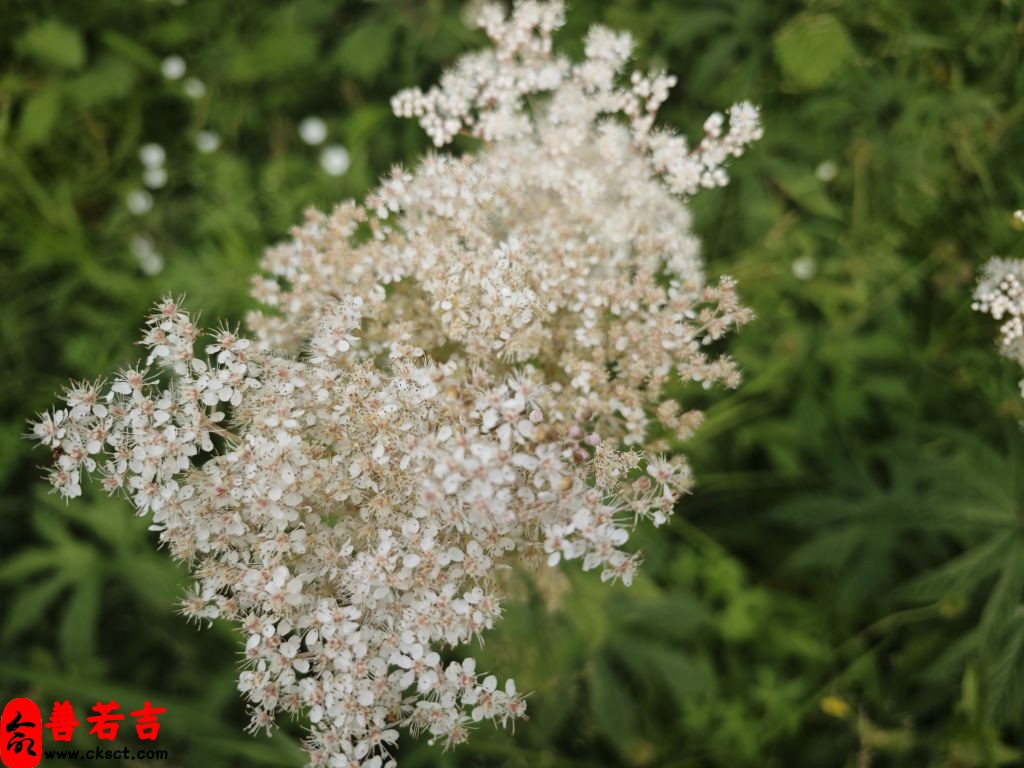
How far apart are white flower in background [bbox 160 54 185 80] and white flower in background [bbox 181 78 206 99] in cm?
6

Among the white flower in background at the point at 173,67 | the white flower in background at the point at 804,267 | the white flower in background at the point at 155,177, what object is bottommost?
the white flower in background at the point at 804,267

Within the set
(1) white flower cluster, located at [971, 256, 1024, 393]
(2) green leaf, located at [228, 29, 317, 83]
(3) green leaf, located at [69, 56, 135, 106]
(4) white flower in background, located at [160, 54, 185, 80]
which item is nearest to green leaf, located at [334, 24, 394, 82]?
(2) green leaf, located at [228, 29, 317, 83]

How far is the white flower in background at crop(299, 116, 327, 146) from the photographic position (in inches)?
155

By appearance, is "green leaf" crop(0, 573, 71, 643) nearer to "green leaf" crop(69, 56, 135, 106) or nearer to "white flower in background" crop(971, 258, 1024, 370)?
"green leaf" crop(69, 56, 135, 106)

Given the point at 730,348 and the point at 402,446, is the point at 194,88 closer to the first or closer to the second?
the point at 730,348

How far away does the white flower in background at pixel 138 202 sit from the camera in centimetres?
414

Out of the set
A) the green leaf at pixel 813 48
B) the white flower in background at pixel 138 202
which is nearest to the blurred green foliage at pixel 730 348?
the green leaf at pixel 813 48

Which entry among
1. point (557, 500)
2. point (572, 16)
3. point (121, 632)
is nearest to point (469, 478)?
point (557, 500)

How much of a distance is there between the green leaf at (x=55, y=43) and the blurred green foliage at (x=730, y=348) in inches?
0.8

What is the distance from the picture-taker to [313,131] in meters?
3.94

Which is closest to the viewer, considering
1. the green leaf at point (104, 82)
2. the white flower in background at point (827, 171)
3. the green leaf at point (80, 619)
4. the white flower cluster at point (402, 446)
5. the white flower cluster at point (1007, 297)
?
the white flower cluster at point (402, 446)

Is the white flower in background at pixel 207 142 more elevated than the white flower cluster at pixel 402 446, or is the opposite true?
the white flower in background at pixel 207 142

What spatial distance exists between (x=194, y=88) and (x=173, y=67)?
0.14 m

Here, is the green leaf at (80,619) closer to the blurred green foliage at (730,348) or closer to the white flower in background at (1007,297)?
the blurred green foliage at (730,348)
